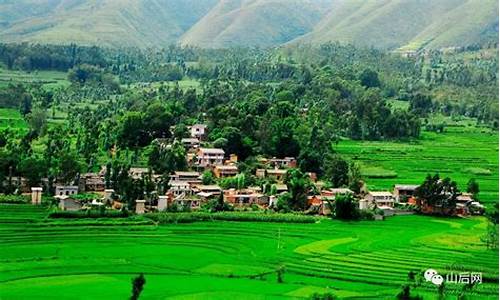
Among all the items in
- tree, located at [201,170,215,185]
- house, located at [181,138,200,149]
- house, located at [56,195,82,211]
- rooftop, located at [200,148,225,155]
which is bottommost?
house, located at [56,195,82,211]

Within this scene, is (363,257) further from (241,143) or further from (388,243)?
(241,143)

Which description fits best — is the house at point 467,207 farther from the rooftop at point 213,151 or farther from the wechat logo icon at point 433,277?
the rooftop at point 213,151

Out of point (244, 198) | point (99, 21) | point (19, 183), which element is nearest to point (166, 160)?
point (244, 198)

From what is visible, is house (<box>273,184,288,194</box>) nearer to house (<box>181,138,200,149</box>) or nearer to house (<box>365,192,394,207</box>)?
house (<box>365,192,394,207</box>)

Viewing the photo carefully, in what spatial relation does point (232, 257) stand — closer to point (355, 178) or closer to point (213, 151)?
point (355, 178)

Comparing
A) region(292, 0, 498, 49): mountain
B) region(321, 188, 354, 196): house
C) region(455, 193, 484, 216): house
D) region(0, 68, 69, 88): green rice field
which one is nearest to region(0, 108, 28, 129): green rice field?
region(0, 68, 69, 88): green rice field

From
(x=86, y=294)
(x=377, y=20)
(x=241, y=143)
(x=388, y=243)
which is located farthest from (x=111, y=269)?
(x=377, y=20)
